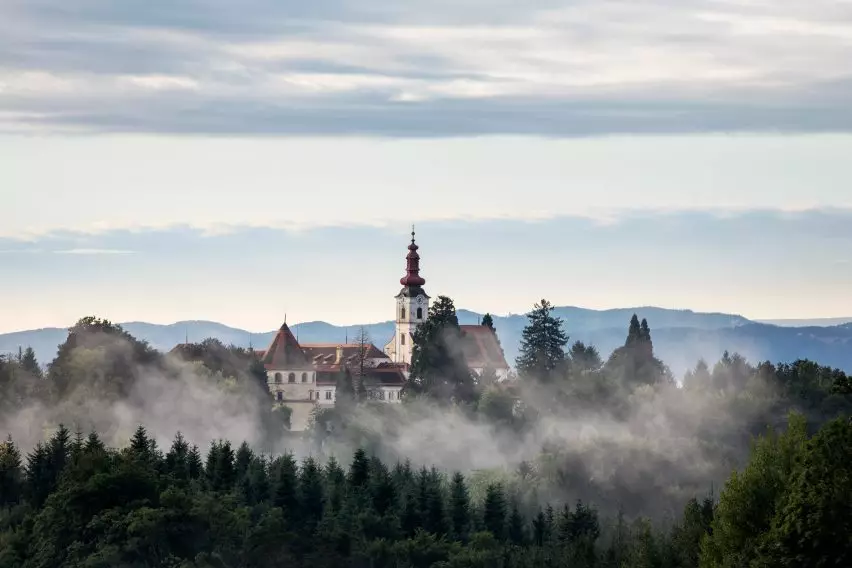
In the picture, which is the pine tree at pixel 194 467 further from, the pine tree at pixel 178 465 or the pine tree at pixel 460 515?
the pine tree at pixel 460 515

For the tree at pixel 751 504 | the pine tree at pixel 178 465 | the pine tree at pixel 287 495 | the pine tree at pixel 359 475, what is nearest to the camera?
the tree at pixel 751 504

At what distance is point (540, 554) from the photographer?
5837 inches

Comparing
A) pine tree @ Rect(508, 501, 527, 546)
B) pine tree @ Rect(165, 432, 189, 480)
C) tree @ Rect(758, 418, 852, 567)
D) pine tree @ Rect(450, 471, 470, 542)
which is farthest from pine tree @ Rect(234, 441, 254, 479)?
tree @ Rect(758, 418, 852, 567)

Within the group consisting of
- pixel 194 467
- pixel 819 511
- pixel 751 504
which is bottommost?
pixel 819 511

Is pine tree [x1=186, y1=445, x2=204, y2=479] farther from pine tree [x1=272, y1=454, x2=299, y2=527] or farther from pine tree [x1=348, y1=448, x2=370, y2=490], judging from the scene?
pine tree [x1=348, y1=448, x2=370, y2=490]

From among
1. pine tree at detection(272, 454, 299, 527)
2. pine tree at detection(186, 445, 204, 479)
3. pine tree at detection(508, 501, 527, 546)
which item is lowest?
pine tree at detection(508, 501, 527, 546)

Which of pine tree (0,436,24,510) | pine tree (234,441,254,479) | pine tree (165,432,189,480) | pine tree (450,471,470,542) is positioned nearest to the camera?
pine tree (450,471,470,542)

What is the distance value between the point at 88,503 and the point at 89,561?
12222mm

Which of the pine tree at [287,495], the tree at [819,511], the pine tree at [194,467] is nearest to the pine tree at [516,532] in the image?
the pine tree at [287,495]

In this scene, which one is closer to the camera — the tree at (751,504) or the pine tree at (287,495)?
the tree at (751,504)

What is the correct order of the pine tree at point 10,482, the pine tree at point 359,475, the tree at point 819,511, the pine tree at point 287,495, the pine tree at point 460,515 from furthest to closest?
the pine tree at point 359,475 < the pine tree at point 10,482 < the pine tree at point 460,515 < the pine tree at point 287,495 < the tree at point 819,511

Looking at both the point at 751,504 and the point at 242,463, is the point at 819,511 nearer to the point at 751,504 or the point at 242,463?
the point at 751,504

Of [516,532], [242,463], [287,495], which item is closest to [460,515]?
[516,532]

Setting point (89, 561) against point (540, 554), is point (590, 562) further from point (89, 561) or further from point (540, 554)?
point (89, 561)
